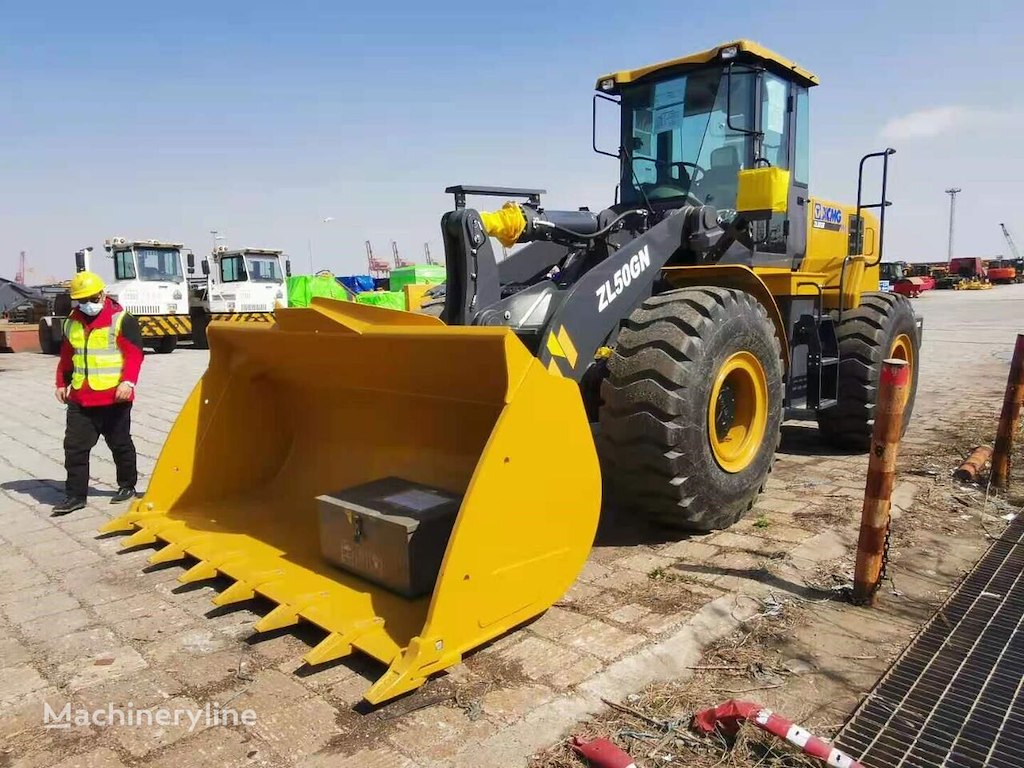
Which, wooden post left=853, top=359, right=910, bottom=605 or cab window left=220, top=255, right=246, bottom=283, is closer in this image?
wooden post left=853, top=359, right=910, bottom=605

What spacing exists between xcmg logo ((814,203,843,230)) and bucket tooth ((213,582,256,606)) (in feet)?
17.3

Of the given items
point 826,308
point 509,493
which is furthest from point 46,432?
point 826,308

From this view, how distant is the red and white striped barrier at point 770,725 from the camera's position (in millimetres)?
2215

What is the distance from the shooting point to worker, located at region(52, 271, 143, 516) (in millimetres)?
4996

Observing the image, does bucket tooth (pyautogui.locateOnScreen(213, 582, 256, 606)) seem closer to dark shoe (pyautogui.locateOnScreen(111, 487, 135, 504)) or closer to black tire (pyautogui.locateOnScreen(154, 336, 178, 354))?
dark shoe (pyautogui.locateOnScreen(111, 487, 135, 504))

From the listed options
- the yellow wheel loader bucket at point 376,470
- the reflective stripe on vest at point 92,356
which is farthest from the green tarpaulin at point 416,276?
the yellow wheel loader bucket at point 376,470

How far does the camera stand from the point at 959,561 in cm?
399

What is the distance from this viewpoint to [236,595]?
10.9 feet

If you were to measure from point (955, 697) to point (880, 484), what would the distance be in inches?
37.6

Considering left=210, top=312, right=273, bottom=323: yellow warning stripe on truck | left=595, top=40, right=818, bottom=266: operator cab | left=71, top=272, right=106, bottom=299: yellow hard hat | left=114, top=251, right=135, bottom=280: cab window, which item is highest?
left=595, top=40, right=818, bottom=266: operator cab

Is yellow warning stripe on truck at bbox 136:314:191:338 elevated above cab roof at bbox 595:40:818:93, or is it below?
below

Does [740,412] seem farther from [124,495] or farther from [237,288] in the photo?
[237,288]

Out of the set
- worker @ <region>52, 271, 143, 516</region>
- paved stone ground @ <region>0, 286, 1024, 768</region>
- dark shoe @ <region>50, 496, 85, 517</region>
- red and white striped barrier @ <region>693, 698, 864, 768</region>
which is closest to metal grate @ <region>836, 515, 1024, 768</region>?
red and white striped barrier @ <region>693, 698, 864, 768</region>

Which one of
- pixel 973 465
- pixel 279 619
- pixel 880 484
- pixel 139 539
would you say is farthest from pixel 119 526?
pixel 973 465
